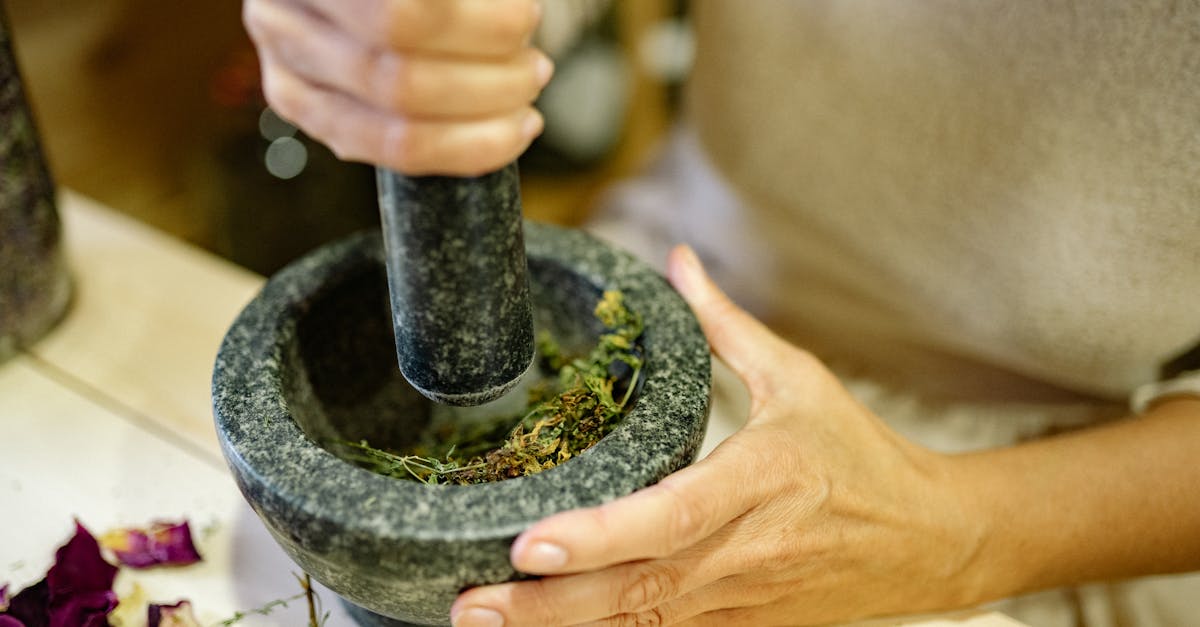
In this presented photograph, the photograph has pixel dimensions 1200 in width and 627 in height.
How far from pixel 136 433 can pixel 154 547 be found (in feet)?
0.62

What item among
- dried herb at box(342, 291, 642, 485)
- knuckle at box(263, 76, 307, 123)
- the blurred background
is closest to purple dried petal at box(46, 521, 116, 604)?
dried herb at box(342, 291, 642, 485)

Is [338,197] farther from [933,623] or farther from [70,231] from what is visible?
[933,623]

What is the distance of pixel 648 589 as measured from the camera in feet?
2.33

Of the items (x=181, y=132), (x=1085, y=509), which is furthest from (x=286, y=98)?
(x=181, y=132)

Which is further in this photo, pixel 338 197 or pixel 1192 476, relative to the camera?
pixel 338 197

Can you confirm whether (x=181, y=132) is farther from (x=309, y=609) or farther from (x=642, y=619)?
(x=642, y=619)

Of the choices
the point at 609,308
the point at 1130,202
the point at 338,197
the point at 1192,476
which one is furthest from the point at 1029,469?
the point at 338,197

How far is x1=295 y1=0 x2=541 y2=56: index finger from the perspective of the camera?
0.56m

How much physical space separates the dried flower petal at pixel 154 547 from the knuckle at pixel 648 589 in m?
0.43

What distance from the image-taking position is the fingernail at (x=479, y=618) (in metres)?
0.65

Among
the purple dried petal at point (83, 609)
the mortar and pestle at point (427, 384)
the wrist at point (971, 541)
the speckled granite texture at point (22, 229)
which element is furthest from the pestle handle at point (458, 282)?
the speckled granite texture at point (22, 229)

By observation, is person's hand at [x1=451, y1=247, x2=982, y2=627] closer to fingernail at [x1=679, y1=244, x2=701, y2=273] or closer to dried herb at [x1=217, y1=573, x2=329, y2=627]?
fingernail at [x1=679, y1=244, x2=701, y2=273]

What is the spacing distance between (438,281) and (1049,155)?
27.5 inches

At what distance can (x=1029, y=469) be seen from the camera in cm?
94
